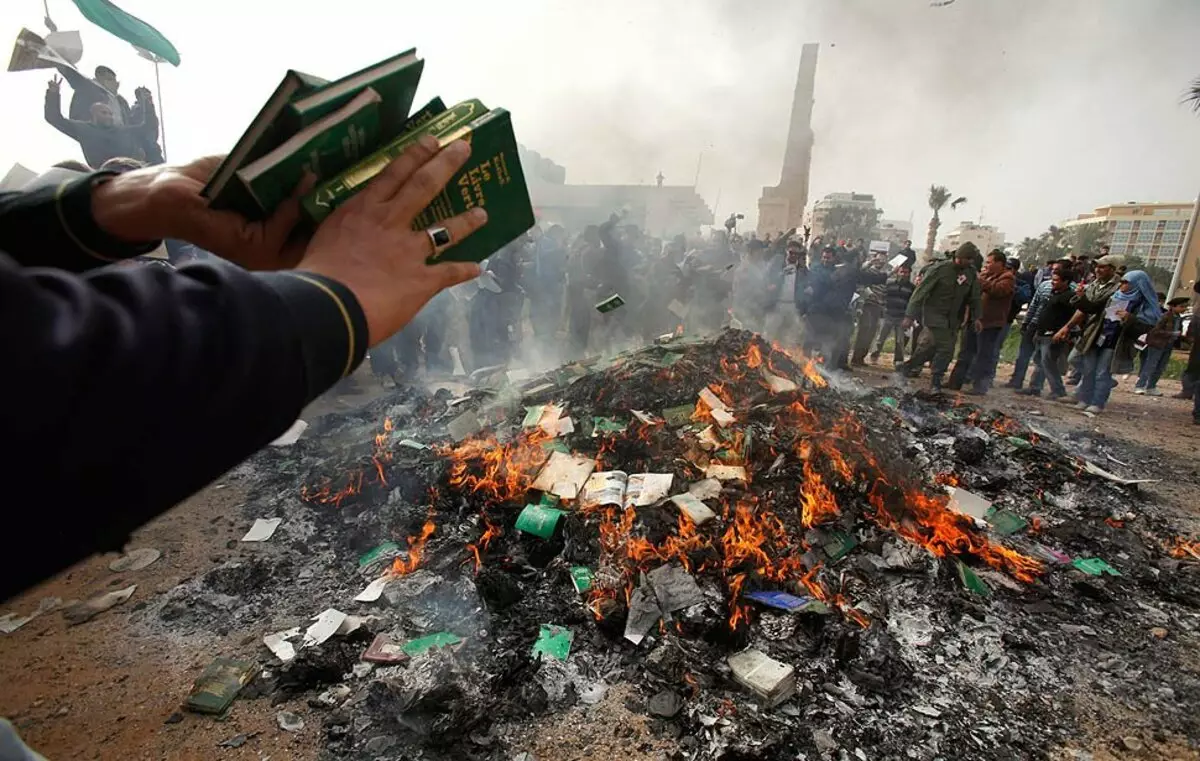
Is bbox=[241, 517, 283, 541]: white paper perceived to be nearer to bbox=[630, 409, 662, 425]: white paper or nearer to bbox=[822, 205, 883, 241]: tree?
bbox=[630, 409, 662, 425]: white paper

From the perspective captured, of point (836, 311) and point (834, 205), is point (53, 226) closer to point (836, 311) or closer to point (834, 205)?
point (836, 311)

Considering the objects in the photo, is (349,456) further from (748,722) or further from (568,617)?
(748,722)

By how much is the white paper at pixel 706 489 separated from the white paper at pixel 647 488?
201mm

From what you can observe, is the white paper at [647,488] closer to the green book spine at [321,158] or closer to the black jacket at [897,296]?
the green book spine at [321,158]

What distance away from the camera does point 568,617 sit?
3.59m

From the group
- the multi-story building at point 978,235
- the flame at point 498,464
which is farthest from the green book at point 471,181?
the multi-story building at point 978,235

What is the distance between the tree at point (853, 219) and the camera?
190 feet

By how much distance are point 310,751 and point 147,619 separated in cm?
190

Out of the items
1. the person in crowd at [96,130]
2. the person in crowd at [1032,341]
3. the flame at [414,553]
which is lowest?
the flame at [414,553]

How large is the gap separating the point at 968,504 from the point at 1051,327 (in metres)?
6.31

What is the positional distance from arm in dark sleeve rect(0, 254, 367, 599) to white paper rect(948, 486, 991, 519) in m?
5.70

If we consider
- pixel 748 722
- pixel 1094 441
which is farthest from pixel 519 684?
pixel 1094 441

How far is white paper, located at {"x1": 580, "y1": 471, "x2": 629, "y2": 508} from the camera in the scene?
4.30 meters

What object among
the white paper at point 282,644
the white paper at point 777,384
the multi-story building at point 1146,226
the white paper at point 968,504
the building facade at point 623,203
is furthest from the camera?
the multi-story building at point 1146,226
